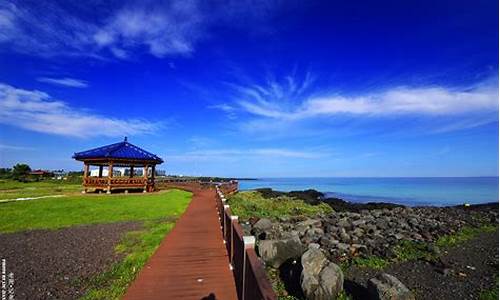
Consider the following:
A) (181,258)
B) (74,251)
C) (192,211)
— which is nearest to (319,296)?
(181,258)

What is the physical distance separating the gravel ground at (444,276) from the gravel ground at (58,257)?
5500 mm

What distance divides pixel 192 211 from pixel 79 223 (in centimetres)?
478

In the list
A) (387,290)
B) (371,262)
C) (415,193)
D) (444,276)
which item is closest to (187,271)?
(387,290)

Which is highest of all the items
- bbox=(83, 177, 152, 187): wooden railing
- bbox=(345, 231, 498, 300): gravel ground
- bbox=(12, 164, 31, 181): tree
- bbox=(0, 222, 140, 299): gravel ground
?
bbox=(12, 164, 31, 181): tree

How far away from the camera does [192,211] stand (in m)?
15.7

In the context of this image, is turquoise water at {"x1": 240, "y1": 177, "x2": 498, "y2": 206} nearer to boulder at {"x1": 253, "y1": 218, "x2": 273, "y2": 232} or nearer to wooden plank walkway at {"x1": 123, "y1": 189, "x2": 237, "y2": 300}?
boulder at {"x1": 253, "y1": 218, "x2": 273, "y2": 232}

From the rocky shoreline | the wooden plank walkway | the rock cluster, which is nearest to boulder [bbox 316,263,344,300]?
the rocky shoreline

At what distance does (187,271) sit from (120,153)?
2096 centimetres

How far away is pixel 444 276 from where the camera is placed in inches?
326

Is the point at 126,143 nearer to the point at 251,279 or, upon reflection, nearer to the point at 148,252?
the point at 148,252

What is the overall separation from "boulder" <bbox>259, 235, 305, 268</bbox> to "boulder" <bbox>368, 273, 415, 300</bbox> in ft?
7.67

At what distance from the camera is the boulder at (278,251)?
8109mm

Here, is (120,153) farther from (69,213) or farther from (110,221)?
(110,221)

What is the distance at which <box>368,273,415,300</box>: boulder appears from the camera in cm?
577
